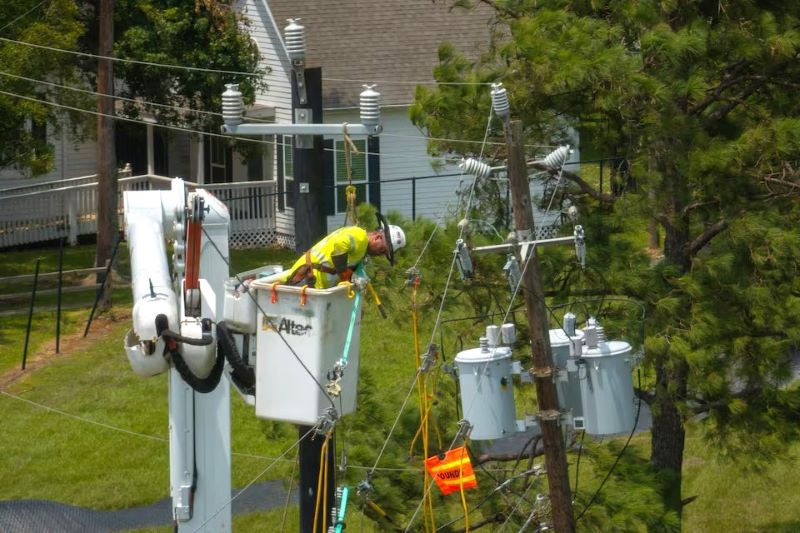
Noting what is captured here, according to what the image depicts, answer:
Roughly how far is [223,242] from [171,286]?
0.62 metres

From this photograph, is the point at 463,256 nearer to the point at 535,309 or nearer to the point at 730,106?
the point at 535,309

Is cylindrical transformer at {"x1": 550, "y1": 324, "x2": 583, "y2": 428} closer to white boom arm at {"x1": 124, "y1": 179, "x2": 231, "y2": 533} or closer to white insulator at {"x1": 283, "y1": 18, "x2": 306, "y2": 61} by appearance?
white boom arm at {"x1": 124, "y1": 179, "x2": 231, "y2": 533}

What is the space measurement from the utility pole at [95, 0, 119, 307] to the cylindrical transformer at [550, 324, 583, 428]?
45.7ft

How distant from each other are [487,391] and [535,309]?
631 mm

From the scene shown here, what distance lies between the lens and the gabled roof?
26.7 m

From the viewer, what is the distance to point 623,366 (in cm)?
925

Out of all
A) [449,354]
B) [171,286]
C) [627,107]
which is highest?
[627,107]

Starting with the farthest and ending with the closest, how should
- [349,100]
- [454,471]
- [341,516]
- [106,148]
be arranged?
[349,100], [106,148], [454,471], [341,516]

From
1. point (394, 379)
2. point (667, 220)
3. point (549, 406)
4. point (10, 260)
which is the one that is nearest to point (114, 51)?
point (10, 260)

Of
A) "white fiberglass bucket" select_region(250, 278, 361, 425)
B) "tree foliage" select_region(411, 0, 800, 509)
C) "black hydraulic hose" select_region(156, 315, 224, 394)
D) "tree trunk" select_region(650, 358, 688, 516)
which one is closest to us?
"black hydraulic hose" select_region(156, 315, 224, 394)

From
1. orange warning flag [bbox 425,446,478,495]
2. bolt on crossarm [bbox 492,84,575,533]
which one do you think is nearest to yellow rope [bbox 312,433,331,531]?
orange warning flag [bbox 425,446,478,495]

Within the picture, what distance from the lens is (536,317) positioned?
9.25 metres

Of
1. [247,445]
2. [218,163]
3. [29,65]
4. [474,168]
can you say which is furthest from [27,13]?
[474,168]

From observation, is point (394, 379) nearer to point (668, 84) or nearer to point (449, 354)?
point (449, 354)
